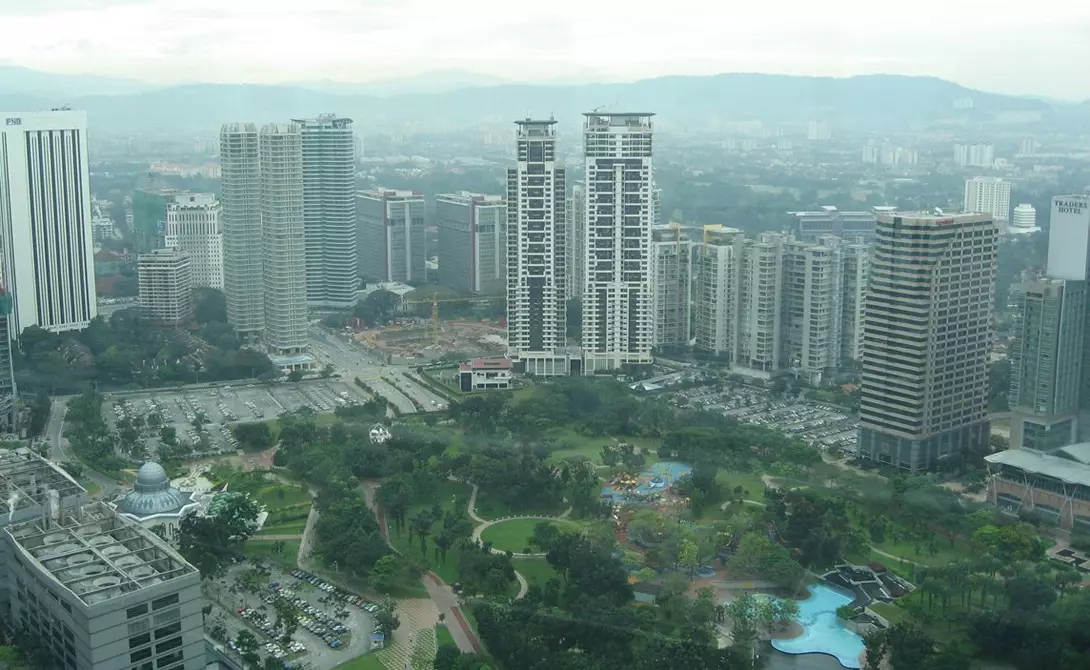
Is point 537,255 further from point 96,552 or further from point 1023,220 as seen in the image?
point 96,552

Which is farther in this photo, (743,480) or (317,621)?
(743,480)

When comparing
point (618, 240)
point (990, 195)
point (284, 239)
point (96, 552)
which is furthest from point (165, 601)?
point (990, 195)

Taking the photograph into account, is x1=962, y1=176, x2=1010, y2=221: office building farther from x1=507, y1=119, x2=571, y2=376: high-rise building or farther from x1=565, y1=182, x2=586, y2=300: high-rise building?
x1=507, y1=119, x2=571, y2=376: high-rise building

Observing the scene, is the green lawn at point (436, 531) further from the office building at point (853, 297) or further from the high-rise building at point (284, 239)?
the office building at point (853, 297)

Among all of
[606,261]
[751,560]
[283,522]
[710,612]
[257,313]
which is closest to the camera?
[710,612]

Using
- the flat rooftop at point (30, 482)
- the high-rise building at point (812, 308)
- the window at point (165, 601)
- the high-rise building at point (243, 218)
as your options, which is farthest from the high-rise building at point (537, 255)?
the window at point (165, 601)

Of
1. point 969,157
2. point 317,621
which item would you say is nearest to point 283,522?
point 317,621

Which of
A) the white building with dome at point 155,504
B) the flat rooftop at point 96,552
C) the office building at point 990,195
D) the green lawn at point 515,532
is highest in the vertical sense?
the office building at point 990,195

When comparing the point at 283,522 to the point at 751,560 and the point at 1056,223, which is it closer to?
the point at 751,560

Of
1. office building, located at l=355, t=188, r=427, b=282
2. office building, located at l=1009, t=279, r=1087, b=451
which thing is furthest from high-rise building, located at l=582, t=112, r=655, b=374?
office building, located at l=355, t=188, r=427, b=282
